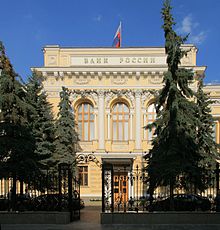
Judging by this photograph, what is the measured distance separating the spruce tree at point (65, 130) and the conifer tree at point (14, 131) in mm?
9531

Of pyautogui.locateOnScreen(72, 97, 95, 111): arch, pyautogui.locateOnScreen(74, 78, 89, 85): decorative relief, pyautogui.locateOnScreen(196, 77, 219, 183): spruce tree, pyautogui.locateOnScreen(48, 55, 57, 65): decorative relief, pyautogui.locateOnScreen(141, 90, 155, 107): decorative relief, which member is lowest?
pyautogui.locateOnScreen(196, 77, 219, 183): spruce tree

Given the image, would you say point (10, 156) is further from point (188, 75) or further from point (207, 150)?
point (207, 150)

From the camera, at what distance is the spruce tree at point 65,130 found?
26.9 m

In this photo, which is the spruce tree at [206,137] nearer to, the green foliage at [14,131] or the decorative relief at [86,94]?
the decorative relief at [86,94]

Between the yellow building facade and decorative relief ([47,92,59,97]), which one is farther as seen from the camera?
decorative relief ([47,92,59,97])

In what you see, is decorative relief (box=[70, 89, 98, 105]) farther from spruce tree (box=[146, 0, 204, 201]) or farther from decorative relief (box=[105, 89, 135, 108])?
spruce tree (box=[146, 0, 204, 201])

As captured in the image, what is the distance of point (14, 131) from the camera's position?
54.1 ft

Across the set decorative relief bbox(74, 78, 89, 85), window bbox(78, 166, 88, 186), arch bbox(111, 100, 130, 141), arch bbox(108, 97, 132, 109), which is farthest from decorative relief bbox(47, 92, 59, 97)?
window bbox(78, 166, 88, 186)

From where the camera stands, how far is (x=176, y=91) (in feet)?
52.8

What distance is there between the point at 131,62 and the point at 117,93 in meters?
3.02

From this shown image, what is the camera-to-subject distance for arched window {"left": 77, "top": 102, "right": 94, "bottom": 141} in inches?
1268

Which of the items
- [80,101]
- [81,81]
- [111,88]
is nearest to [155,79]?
[111,88]

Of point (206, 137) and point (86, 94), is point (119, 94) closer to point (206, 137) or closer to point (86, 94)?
point (86, 94)

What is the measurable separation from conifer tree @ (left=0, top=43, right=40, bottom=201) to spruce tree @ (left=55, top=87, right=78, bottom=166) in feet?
31.3
